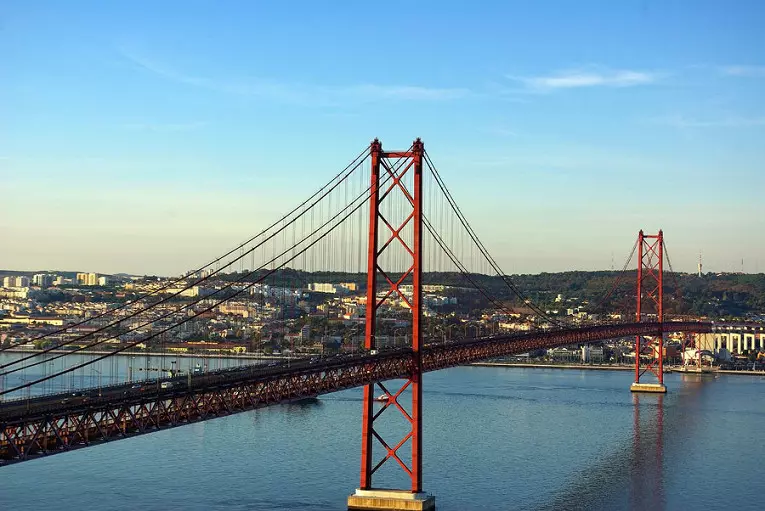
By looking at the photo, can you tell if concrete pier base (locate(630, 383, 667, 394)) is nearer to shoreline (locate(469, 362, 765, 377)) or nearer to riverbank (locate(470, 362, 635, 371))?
shoreline (locate(469, 362, 765, 377))

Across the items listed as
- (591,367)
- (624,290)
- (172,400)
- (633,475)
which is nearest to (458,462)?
(633,475)

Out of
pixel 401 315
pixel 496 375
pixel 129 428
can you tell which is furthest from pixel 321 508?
pixel 401 315

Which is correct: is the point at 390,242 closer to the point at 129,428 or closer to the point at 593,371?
the point at 129,428

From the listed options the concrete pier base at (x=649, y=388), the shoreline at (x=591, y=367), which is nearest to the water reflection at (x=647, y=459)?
the concrete pier base at (x=649, y=388)

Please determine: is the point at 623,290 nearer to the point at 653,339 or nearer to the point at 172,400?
the point at 653,339

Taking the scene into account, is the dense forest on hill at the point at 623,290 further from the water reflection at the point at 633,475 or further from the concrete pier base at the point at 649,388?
the water reflection at the point at 633,475
